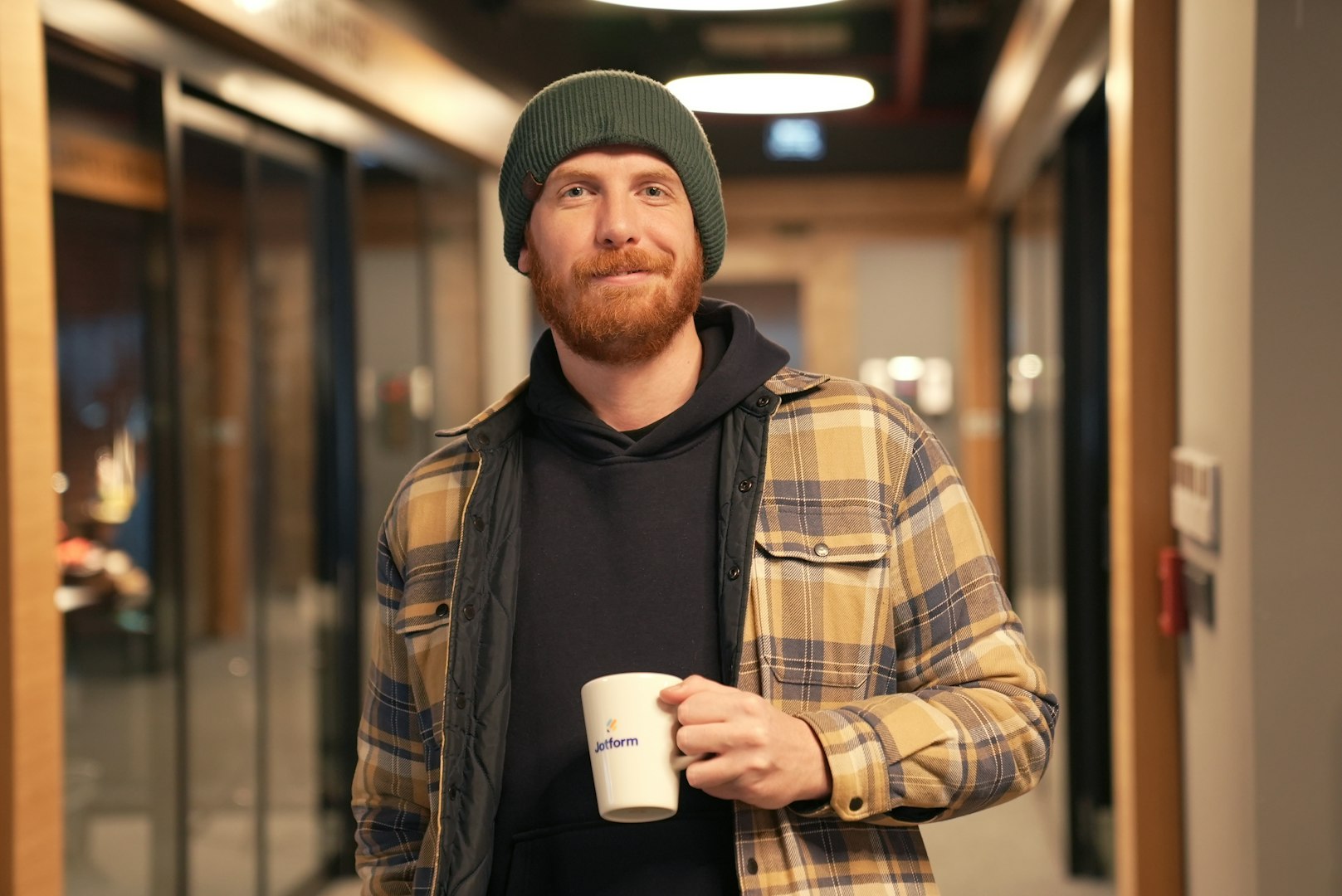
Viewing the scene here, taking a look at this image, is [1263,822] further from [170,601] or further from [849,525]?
[170,601]

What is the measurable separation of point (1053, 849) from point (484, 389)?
132 inches

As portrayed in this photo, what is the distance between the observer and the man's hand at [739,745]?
1313mm

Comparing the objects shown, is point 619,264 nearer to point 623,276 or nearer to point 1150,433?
point 623,276

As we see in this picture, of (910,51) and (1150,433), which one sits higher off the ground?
(910,51)

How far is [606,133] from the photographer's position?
170 cm

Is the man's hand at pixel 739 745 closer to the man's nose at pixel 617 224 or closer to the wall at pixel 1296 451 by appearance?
the man's nose at pixel 617 224

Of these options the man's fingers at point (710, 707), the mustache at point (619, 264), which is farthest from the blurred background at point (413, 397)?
Result: the man's fingers at point (710, 707)

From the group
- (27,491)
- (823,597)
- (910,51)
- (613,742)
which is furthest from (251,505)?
(910,51)

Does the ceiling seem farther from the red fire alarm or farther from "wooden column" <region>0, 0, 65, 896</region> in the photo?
the red fire alarm

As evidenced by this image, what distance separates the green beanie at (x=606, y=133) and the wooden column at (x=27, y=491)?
126 cm

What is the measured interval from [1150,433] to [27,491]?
84.8 inches

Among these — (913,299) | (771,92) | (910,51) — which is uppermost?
(910,51)

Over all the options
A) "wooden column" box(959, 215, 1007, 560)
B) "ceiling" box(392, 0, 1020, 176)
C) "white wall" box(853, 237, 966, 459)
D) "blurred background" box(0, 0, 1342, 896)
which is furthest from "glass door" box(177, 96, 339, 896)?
"white wall" box(853, 237, 966, 459)

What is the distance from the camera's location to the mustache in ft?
5.38
